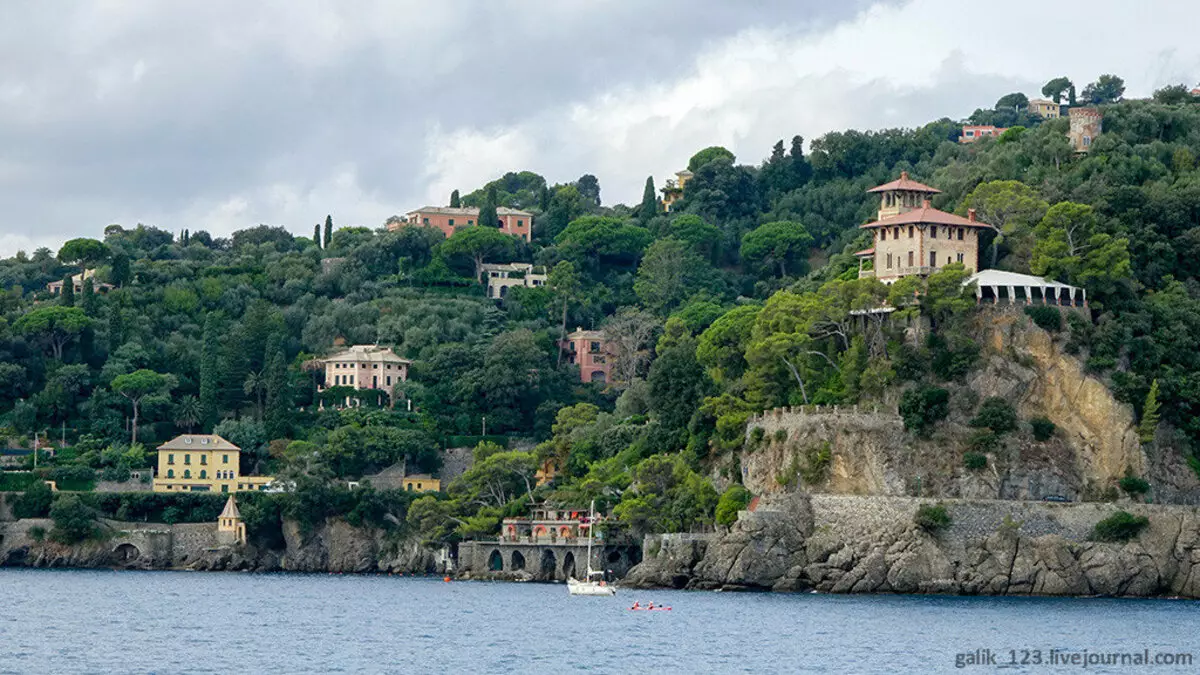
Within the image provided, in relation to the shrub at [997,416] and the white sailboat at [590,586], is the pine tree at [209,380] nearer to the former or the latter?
the white sailboat at [590,586]

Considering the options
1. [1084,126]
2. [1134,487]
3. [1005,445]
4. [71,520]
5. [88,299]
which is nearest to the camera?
[1134,487]

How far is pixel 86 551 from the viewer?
123m

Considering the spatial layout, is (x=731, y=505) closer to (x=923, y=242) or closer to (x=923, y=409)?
Answer: (x=923, y=409)

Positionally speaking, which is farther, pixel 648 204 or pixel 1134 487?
pixel 648 204

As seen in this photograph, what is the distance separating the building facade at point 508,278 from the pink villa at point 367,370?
15.9 m

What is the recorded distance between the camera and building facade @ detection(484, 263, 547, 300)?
15450 cm

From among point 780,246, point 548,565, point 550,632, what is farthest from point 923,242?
point 780,246

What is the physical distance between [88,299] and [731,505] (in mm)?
58762

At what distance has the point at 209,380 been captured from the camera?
5271 inches

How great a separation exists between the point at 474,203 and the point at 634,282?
3633cm

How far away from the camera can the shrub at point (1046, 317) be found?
98.8 m

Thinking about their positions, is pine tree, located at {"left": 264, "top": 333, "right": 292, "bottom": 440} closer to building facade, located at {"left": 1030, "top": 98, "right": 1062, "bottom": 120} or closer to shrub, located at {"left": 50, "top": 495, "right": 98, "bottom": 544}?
shrub, located at {"left": 50, "top": 495, "right": 98, "bottom": 544}

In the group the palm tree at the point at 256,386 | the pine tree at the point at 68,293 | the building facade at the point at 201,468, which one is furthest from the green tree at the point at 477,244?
the building facade at the point at 201,468

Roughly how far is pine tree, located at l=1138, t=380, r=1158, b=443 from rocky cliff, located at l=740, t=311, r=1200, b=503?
1.39 feet
